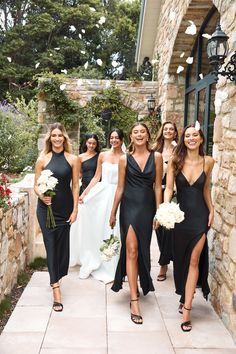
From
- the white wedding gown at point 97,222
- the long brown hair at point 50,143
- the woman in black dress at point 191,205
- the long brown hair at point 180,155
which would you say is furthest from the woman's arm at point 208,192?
the white wedding gown at point 97,222

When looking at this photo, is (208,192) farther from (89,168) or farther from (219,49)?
(89,168)

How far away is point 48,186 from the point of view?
3.72 metres

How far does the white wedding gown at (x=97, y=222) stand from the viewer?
4811 mm

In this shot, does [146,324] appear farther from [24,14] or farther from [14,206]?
[24,14]

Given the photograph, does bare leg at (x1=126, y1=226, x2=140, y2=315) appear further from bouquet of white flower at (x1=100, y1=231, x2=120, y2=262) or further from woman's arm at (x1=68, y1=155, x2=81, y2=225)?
woman's arm at (x1=68, y1=155, x2=81, y2=225)

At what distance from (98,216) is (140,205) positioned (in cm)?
124

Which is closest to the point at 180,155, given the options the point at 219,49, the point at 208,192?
the point at 208,192

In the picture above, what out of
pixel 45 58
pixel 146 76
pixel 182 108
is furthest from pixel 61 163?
pixel 45 58

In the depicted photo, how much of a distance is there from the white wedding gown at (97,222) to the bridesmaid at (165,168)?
555 millimetres

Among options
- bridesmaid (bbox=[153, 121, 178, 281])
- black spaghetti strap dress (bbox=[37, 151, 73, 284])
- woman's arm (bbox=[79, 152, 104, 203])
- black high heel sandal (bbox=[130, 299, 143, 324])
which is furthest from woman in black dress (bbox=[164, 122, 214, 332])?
woman's arm (bbox=[79, 152, 104, 203])

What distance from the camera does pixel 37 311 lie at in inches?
147

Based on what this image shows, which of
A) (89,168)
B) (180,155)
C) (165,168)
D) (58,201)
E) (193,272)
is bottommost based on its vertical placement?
(193,272)

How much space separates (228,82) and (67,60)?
21857 millimetres

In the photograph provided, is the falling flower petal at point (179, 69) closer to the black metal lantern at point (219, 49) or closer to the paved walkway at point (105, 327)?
the black metal lantern at point (219, 49)
